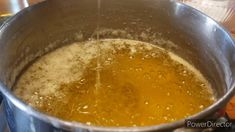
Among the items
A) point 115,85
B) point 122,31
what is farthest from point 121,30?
point 115,85

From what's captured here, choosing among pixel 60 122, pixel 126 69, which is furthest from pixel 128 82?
pixel 60 122

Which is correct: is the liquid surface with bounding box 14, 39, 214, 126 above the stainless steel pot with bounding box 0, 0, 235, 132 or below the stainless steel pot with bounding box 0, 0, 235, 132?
below

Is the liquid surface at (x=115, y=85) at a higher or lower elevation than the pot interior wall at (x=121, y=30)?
lower

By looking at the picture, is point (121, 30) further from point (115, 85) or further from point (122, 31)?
point (115, 85)

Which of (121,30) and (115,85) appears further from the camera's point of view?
(121,30)

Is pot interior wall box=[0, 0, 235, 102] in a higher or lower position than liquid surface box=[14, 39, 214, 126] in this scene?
higher
